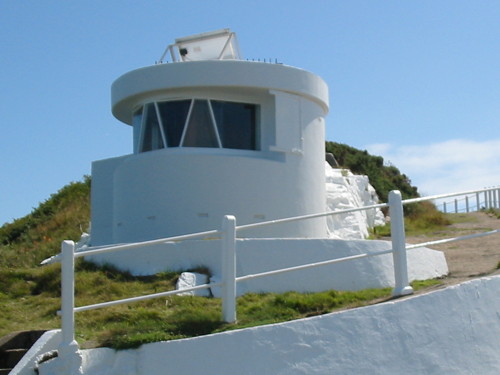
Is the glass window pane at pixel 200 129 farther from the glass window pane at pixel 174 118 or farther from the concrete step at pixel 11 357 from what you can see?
the concrete step at pixel 11 357

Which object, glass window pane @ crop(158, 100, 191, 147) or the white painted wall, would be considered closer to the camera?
the white painted wall

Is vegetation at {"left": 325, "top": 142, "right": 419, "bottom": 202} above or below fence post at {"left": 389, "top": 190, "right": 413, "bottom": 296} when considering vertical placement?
above

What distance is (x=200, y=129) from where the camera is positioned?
12.5 meters

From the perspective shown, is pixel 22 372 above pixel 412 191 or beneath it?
beneath

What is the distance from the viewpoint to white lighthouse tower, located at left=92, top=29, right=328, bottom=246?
12.1 meters

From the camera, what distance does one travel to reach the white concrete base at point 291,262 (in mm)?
10227

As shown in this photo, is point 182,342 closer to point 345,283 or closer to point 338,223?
point 345,283

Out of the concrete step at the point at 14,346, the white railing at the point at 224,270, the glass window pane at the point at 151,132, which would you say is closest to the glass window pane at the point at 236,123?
Result: the glass window pane at the point at 151,132

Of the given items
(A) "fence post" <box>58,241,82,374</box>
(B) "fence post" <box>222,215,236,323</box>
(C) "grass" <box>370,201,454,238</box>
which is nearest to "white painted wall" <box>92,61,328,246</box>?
(B) "fence post" <box>222,215,236,323</box>

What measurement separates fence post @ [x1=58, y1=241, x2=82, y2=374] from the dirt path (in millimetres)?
3968

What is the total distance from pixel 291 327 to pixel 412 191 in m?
27.8

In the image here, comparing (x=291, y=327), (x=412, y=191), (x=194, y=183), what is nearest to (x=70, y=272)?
→ (x=291, y=327)

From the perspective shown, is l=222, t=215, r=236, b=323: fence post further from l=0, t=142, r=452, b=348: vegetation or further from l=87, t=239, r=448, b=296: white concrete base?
l=87, t=239, r=448, b=296: white concrete base

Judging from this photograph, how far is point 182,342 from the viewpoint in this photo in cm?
721
